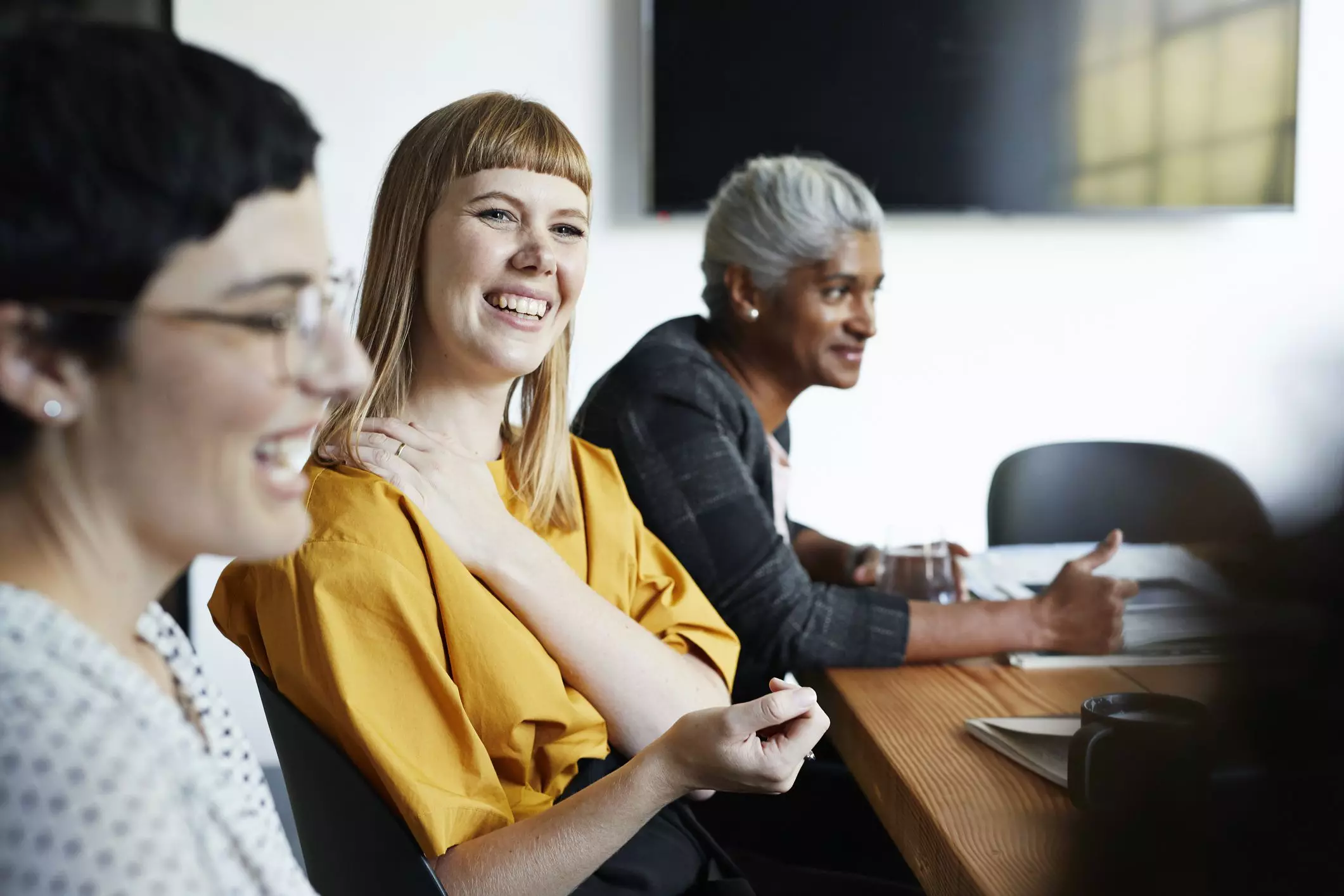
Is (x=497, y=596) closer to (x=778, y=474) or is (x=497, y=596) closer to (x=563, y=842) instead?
(x=563, y=842)

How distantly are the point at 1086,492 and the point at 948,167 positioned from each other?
102cm

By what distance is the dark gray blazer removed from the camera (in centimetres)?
154

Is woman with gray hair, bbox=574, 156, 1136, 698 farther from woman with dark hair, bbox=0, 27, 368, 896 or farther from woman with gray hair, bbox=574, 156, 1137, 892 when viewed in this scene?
woman with dark hair, bbox=0, 27, 368, 896

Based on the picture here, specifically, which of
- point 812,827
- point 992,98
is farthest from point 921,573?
point 992,98

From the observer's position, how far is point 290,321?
64 cm

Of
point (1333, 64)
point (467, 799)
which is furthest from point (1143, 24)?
point (467, 799)

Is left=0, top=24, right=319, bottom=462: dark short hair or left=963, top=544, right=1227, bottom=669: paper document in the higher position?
left=0, top=24, right=319, bottom=462: dark short hair

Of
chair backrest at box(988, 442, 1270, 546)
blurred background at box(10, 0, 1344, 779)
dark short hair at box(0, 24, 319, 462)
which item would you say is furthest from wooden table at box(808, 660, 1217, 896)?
blurred background at box(10, 0, 1344, 779)

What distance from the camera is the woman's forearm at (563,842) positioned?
1.02m

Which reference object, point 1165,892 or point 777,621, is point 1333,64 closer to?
point 777,621

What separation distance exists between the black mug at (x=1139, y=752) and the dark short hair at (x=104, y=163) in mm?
530

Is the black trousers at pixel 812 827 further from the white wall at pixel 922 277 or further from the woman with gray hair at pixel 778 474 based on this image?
the white wall at pixel 922 277

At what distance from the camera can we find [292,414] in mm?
655

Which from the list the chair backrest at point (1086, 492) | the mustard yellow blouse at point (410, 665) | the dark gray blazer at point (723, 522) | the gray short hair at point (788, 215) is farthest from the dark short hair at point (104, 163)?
the chair backrest at point (1086, 492)
